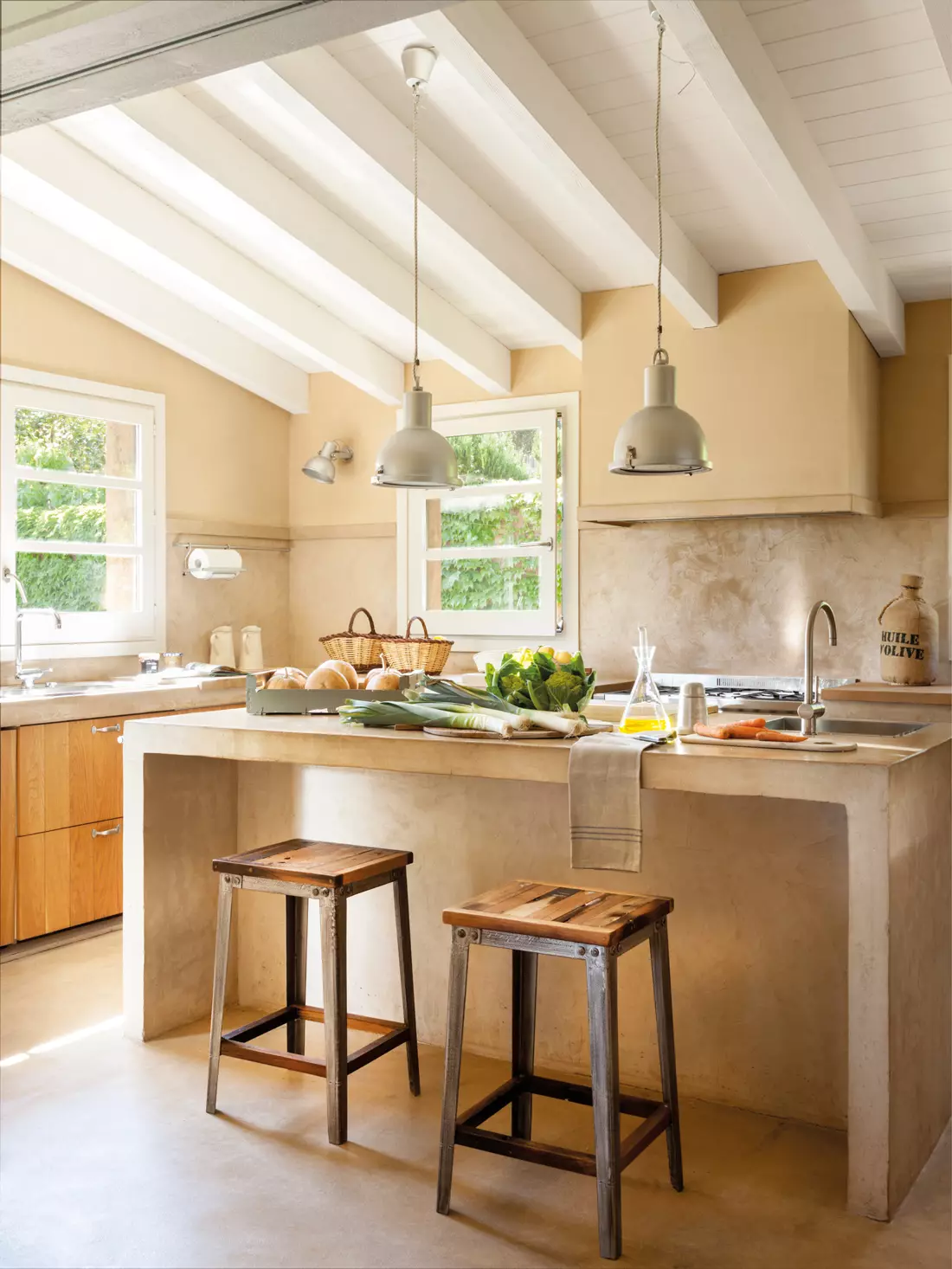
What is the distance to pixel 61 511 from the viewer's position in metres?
5.34

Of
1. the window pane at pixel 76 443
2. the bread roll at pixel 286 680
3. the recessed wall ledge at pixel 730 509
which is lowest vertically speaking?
the bread roll at pixel 286 680

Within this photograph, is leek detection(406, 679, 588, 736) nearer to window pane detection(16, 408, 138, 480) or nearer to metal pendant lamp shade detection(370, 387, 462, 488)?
metal pendant lamp shade detection(370, 387, 462, 488)

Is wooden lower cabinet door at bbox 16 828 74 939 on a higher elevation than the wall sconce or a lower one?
lower

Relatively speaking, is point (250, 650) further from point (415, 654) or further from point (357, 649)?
point (415, 654)

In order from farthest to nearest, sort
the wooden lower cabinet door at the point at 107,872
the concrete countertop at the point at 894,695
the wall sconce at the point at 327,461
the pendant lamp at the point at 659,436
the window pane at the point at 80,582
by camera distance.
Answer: the wall sconce at the point at 327,461
the window pane at the point at 80,582
the wooden lower cabinet door at the point at 107,872
the concrete countertop at the point at 894,695
the pendant lamp at the point at 659,436

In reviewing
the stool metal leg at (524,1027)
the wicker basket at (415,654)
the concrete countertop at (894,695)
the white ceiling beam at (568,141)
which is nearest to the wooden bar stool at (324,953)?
the stool metal leg at (524,1027)

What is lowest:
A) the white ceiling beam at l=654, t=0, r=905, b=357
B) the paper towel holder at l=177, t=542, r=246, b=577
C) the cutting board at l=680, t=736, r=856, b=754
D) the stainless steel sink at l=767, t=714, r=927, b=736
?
the stainless steel sink at l=767, t=714, r=927, b=736

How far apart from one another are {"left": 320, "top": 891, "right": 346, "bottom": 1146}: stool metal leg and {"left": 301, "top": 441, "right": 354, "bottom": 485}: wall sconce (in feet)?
12.4

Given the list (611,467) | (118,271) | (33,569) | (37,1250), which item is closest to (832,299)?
(611,467)

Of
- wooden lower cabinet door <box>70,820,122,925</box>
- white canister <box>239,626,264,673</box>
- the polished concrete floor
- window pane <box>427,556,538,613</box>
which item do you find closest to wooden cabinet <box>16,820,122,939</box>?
wooden lower cabinet door <box>70,820,122,925</box>

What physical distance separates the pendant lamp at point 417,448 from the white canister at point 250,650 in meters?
2.72

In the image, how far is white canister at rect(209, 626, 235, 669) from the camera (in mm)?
6027

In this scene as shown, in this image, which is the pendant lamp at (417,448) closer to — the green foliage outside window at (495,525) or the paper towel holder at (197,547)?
the green foliage outside window at (495,525)

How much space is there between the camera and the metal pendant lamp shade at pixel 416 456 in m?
3.54
